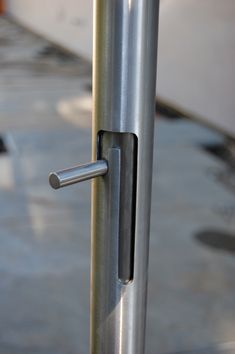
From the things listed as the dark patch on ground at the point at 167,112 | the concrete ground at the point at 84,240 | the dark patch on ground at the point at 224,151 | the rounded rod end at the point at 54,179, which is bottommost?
the dark patch on ground at the point at 167,112

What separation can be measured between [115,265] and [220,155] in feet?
13.5

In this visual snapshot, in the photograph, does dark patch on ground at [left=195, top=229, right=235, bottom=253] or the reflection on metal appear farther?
dark patch on ground at [left=195, top=229, right=235, bottom=253]

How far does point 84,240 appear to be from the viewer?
333 cm

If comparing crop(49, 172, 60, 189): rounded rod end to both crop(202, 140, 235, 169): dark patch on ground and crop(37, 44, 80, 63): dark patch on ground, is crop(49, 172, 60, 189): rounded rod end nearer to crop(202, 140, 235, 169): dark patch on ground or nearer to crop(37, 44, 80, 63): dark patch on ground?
crop(202, 140, 235, 169): dark patch on ground

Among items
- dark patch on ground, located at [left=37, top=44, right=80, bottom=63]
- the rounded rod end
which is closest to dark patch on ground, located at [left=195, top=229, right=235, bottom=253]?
the rounded rod end

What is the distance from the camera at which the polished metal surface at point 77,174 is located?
0.83 m

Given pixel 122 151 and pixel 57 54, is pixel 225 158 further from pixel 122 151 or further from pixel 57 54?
pixel 57 54

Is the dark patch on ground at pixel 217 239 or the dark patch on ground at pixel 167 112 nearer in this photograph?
the dark patch on ground at pixel 217 239

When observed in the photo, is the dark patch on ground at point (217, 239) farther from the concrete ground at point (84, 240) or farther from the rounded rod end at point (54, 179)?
the rounded rod end at point (54, 179)

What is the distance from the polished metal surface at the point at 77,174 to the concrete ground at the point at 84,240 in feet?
5.18

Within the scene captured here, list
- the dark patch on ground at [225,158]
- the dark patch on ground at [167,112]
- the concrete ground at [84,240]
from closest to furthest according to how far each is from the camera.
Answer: the concrete ground at [84,240]
the dark patch on ground at [225,158]
the dark patch on ground at [167,112]

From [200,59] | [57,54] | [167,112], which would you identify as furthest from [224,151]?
[57,54]

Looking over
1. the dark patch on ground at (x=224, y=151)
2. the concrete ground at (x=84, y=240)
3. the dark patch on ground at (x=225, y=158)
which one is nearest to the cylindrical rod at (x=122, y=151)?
the concrete ground at (x=84, y=240)

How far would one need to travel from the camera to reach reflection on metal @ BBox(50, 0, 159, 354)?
2.66ft
